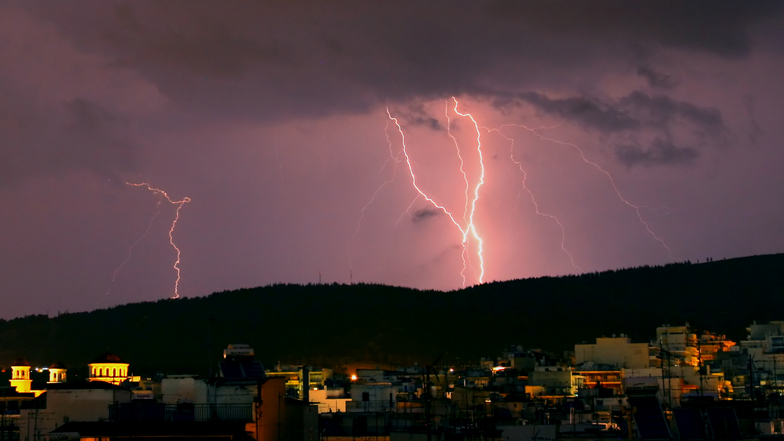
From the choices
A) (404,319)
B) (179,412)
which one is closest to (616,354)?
(179,412)

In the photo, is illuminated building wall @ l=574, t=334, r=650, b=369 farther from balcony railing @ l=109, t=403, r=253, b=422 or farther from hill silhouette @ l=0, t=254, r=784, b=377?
balcony railing @ l=109, t=403, r=253, b=422

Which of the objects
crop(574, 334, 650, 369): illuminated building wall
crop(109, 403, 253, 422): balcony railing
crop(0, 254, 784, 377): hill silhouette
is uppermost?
crop(0, 254, 784, 377): hill silhouette

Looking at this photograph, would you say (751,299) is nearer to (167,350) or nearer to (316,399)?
(167,350)

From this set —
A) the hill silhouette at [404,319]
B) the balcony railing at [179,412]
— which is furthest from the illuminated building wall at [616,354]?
the balcony railing at [179,412]

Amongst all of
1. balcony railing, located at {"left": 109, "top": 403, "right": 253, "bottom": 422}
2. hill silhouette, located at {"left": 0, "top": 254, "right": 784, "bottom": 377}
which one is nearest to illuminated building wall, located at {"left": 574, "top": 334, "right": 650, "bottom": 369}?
hill silhouette, located at {"left": 0, "top": 254, "right": 784, "bottom": 377}

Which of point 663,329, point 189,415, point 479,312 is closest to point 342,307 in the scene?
point 479,312

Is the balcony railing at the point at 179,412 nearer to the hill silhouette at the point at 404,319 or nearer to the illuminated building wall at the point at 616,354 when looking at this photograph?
the illuminated building wall at the point at 616,354

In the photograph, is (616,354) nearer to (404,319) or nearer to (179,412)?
(179,412)

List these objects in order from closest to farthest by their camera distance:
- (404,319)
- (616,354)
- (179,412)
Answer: (179,412) → (616,354) → (404,319)
